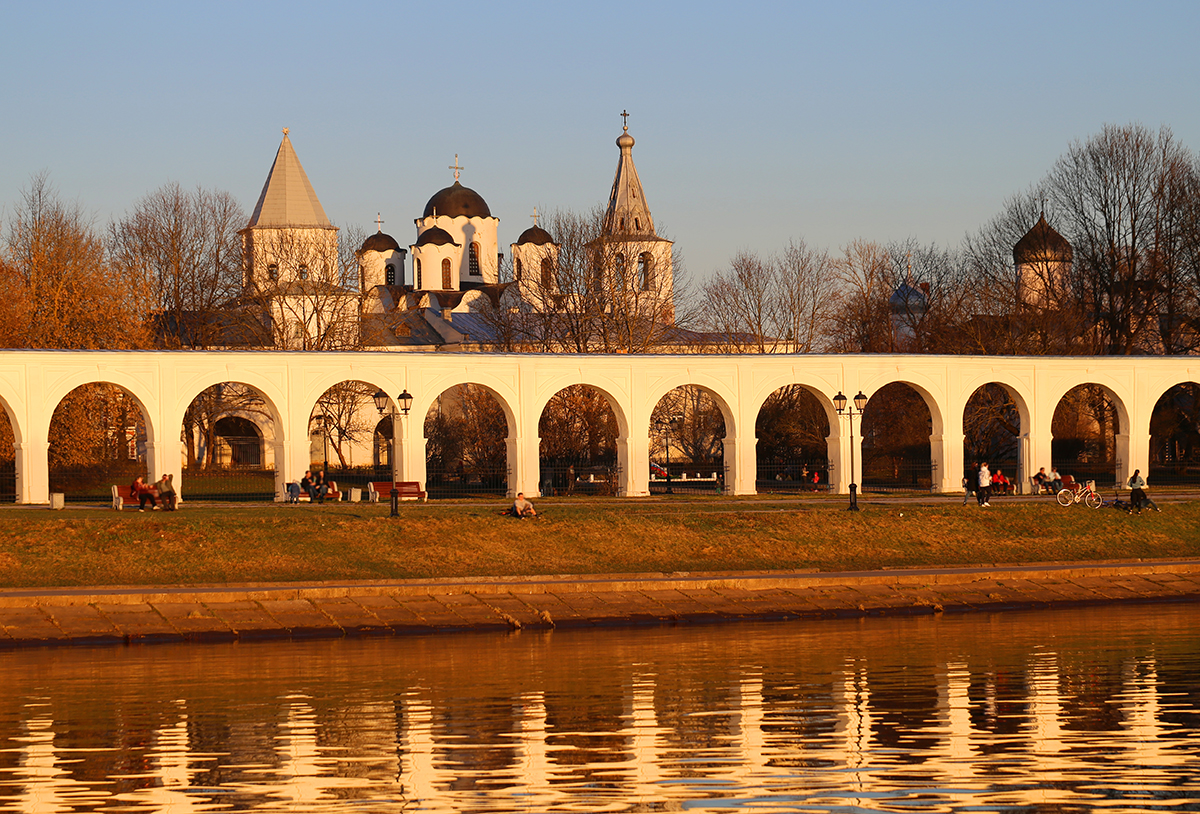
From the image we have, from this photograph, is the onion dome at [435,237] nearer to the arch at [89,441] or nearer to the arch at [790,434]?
the arch at [790,434]

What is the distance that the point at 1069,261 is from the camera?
2172 inches

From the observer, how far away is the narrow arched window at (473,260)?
3243 inches

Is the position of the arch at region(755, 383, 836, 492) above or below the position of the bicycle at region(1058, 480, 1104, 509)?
above

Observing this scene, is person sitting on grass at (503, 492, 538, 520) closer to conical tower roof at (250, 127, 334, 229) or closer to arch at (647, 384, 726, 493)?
arch at (647, 384, 726, 493)

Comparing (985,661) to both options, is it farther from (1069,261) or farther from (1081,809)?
(1069,261)

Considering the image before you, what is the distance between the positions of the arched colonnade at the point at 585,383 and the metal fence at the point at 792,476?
200 cm

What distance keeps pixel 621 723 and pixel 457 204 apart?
2773 inches

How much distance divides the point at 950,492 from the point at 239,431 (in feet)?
109

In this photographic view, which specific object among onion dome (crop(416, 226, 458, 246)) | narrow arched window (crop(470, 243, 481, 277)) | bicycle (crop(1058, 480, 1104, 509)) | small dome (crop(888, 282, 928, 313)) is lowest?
bicycle (crop(1058, 480, 1104, 509))

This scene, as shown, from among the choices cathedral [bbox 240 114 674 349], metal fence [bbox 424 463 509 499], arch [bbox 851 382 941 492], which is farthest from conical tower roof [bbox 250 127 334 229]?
arch [bbox 851 382 941 492]

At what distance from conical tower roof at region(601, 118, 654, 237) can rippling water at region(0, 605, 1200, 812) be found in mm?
48279

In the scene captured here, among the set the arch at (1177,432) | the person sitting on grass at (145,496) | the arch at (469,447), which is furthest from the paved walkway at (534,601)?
the arch at (1177,432)

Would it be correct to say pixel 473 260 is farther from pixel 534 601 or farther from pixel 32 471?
pixel 534 601

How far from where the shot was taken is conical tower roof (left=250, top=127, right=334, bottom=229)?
67000 millimetres
